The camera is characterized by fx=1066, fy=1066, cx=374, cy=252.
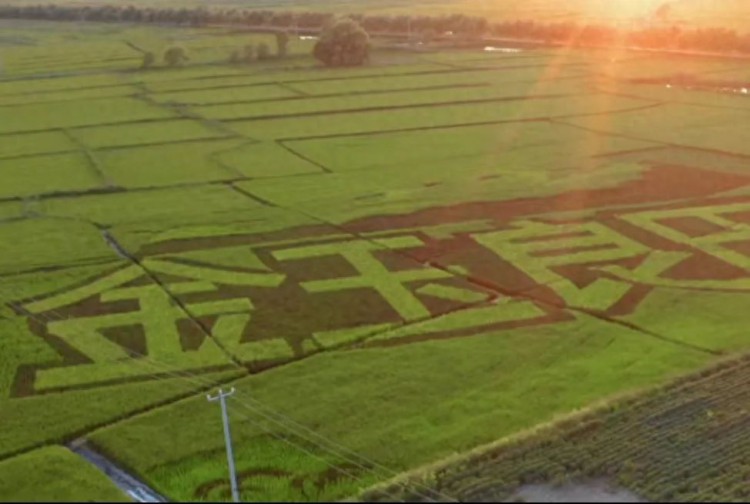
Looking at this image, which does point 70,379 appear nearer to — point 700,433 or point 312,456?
point 312,456

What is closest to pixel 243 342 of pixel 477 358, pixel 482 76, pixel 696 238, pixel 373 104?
pixel 477 358

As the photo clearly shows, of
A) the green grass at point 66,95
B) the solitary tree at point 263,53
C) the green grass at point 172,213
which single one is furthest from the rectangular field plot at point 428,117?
the solitary tree at point 263,53

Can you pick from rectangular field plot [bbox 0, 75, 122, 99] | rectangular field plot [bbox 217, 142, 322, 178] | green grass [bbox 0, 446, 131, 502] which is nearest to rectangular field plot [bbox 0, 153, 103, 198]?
rectangular field plot [bbox 217, 142, 322, 178]

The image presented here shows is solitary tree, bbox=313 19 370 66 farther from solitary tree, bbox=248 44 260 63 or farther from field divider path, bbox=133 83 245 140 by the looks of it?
field divider path, bbox=133 83 245 140

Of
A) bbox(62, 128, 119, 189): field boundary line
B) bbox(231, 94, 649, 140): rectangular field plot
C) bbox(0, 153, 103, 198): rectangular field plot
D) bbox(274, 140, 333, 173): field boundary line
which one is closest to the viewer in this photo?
bbox(0, 153, 103, 198): rectangular field plot

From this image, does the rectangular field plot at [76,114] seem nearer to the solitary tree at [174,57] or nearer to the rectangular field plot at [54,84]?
the rectangular field plot at [54,84]

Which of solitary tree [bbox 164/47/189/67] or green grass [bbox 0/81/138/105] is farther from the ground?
solitary tree [bbox 164/47/189/67]

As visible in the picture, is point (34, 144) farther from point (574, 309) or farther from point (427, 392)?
point (427, 392)
